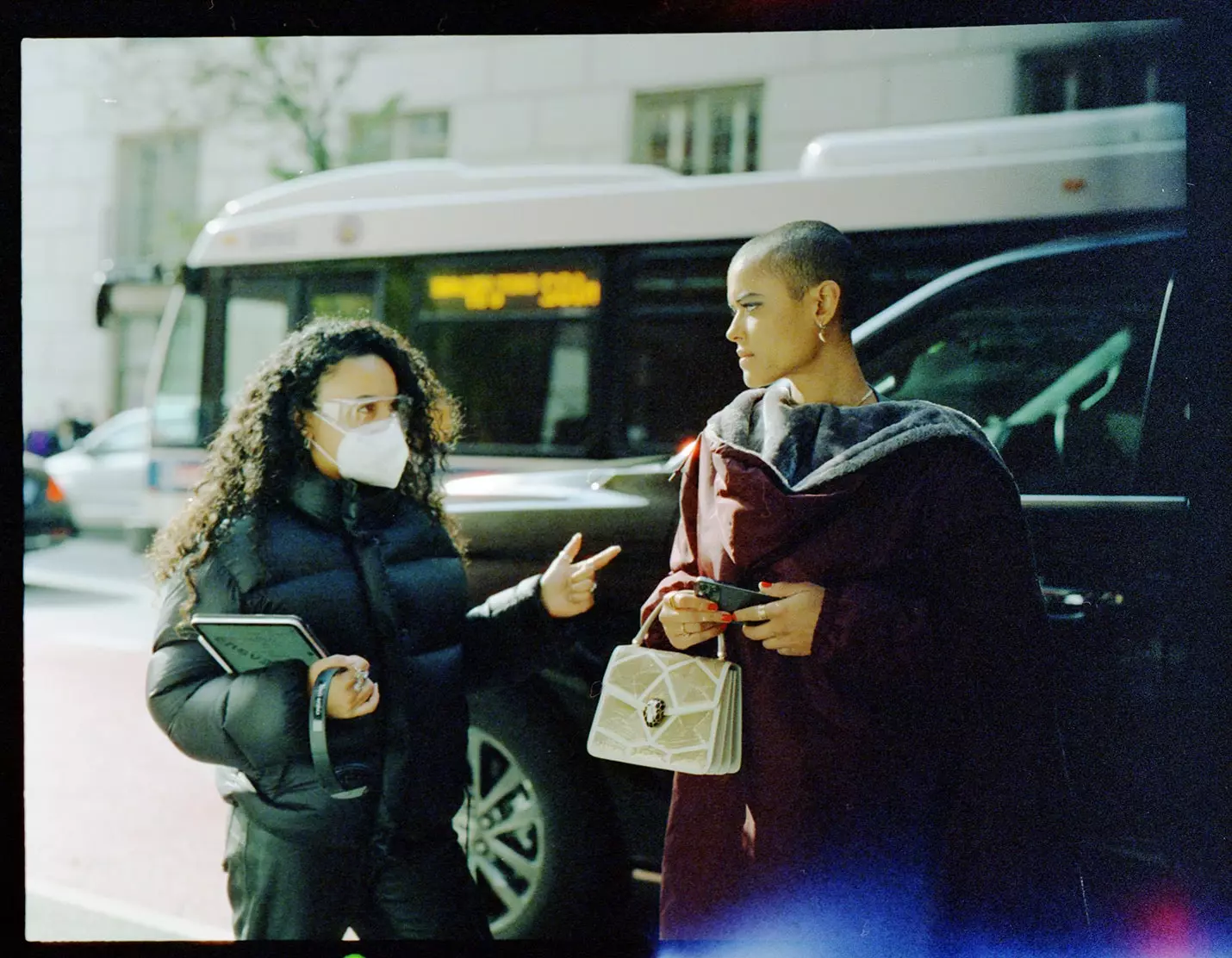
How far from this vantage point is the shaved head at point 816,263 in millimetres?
2363

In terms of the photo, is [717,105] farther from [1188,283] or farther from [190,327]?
[190,327]

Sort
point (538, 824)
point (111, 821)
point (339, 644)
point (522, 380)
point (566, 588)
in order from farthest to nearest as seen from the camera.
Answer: point (522, 380) → point (111, 821) → point (538, 824) → point (566, 588) → point (339, 644)

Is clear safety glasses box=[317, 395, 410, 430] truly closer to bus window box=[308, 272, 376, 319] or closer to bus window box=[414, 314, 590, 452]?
bus window box=[414, 314, 590, 452]

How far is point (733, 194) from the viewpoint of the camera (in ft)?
16.8

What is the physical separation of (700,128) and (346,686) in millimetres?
3239

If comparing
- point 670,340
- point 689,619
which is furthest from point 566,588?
point 670,340

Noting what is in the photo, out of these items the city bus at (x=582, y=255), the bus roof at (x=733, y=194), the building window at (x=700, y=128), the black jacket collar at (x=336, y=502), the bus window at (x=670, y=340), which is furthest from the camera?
the bus window at (x=670, y=340)

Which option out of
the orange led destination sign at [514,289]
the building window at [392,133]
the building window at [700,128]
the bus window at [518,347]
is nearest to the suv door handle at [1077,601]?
the building window at [700,128]

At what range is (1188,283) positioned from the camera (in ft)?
9.39

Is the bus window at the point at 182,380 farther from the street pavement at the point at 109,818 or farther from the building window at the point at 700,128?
the building window at the point at 700,128

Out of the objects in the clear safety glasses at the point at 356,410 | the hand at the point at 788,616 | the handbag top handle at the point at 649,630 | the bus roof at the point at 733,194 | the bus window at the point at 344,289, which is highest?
Answer: the bus roof at the point at 733,194

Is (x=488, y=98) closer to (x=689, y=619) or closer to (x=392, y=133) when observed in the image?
(x=392, y=133)

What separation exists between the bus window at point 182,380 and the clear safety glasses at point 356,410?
508 cm

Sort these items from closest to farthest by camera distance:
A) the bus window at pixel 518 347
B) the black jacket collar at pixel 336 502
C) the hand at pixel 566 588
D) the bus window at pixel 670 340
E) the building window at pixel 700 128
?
the black jacket collar at pixel 336 502, the hand at pixel 566 588, the building window at pixel 700 128, the bus window at pixel 670 340, the bus window at pixel 518 347
